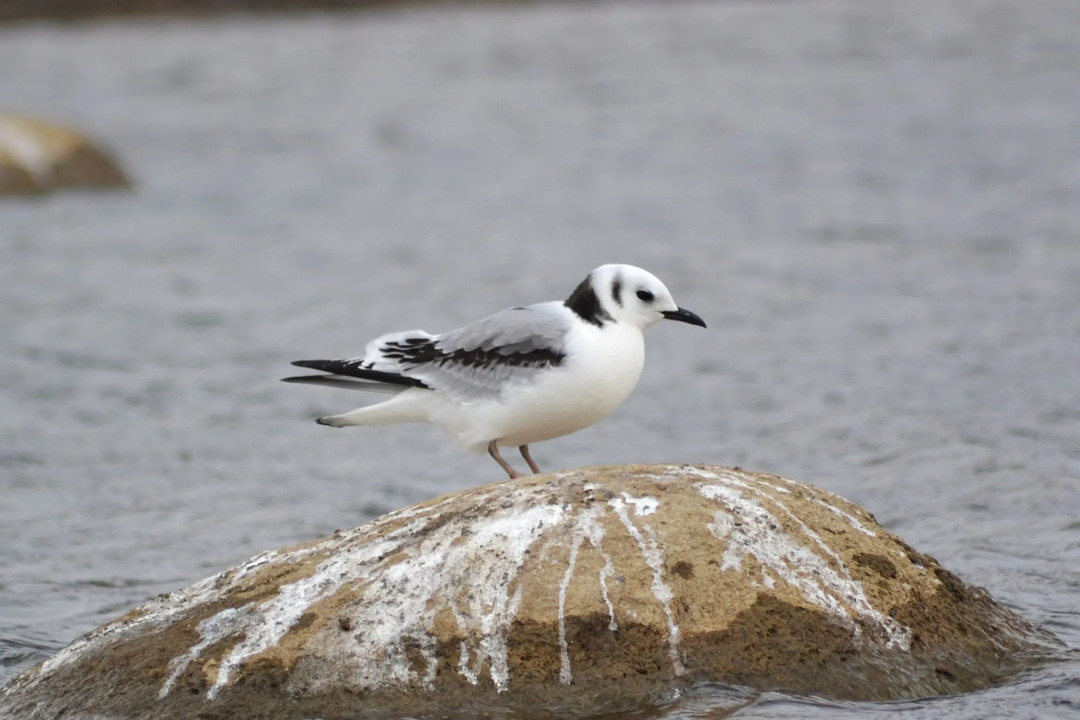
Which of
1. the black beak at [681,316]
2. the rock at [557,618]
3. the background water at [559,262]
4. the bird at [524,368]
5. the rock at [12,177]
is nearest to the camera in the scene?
the rock at [557,618]

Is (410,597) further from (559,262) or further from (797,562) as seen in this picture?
(559,262)

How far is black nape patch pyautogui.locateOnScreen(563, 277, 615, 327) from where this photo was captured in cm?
678

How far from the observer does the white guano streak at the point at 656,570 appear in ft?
18.9

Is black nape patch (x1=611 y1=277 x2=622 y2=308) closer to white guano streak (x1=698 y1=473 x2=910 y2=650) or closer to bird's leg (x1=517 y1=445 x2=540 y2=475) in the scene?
bird's leg (x1=517 y1=445 x2=540 y2=475)

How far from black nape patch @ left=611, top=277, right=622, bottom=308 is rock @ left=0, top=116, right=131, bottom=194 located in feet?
47.4

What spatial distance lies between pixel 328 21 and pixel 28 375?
1873 centimetres

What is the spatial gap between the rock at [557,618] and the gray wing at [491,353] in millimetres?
669

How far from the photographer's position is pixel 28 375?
13.4 meters

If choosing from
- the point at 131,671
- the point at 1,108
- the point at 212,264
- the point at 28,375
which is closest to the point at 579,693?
the point at 131,671

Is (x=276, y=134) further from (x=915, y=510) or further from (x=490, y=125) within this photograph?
(x=915, y=510)

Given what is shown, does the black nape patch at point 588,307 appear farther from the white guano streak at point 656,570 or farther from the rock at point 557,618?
the white guano streak at point 656,570

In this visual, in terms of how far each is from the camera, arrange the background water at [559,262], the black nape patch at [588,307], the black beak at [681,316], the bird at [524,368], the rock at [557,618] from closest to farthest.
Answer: the rock at [557,618] → the bird at [524,368] → the black nape patch at [588,307] → the black beak at [681,316] → the background water at [559,262]

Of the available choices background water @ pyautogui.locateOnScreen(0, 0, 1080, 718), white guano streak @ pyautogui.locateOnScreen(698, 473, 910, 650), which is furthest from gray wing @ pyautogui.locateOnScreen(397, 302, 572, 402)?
background water @ pyautogui.locateOnScreen(0, 0, 1080, 718)

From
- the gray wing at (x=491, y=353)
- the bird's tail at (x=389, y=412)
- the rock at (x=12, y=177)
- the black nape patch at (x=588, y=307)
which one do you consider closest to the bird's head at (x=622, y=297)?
the black nape patch at (x=588, y=307)
